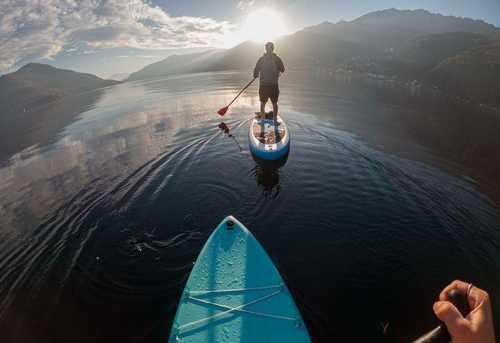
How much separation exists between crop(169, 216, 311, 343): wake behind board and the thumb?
4274 millimetres

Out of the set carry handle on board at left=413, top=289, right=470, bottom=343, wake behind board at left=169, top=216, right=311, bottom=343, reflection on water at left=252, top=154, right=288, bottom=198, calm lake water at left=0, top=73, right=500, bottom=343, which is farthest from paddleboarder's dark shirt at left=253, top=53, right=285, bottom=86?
carry handle on board at left=413, top=289, right=470, bottom=343

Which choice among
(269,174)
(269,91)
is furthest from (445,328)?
(269,91)

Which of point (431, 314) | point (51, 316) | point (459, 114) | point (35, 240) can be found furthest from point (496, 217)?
point (459, 114)

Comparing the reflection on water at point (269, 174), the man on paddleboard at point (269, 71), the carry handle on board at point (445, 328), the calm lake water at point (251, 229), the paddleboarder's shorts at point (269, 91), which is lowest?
the calm lake water at point (251, 229)

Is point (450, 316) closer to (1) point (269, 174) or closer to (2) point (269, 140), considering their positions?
(1) point (269, 174)

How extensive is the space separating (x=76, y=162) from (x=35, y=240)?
1024 centimetres

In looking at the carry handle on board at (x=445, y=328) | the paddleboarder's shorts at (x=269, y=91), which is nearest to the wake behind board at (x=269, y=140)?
the paddleboarder's shorts at (x=269, y=91)

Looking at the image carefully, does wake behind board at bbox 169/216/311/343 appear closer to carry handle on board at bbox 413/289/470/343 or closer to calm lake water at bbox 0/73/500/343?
calm lake water at bbox 0/73/500/343

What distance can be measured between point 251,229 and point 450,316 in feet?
27.5

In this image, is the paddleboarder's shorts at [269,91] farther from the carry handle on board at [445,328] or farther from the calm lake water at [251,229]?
the carry handle on board at [445,328]

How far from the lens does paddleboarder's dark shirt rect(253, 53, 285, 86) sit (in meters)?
15.3

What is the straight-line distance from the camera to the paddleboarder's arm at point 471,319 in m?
1.43

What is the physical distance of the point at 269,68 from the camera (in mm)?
15523

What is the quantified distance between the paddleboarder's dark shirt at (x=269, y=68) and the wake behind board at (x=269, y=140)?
2821 mm
